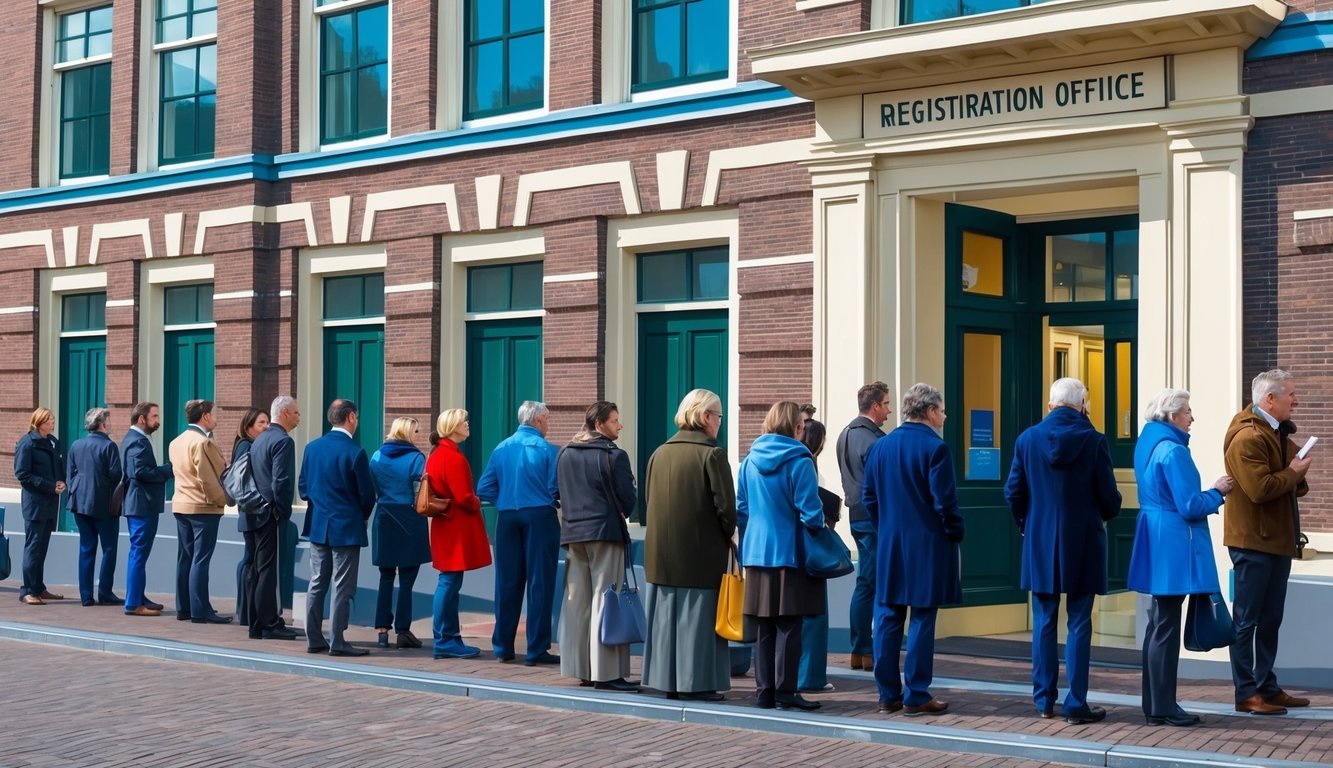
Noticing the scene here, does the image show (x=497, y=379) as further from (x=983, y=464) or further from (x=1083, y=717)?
(x=1083, y=717)

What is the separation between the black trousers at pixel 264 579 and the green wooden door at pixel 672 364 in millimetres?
3633

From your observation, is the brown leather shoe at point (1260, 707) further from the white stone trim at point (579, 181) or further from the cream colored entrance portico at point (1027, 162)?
the white stone trim at point (579, 181)

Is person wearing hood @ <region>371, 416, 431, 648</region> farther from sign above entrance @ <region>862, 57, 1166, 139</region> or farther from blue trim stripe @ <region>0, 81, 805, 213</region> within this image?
sign above entrance @ <region>862, 57, 1166, 139</region>

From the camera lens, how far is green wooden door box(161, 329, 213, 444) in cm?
1811

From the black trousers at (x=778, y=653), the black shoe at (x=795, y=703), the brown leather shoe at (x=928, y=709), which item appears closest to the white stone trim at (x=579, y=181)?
the black trousers at (x=778, y=653)

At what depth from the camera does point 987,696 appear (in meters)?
9.50

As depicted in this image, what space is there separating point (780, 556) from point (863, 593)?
2014 millimetres

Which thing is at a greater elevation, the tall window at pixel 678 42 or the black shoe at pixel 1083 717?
the tall window at pixel 678 42

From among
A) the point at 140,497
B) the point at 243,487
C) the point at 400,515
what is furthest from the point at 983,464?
the point at 140,497

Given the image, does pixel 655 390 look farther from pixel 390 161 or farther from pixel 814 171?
pixel 390 161

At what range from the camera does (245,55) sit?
17328mm

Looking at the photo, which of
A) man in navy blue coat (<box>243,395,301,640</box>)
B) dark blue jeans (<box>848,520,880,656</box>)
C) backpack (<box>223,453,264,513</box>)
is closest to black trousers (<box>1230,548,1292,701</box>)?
dark blue jeans (<box>848,520,880,656</box>)

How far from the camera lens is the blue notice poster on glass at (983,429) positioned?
12.9m

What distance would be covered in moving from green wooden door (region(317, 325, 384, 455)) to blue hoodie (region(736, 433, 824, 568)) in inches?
324
